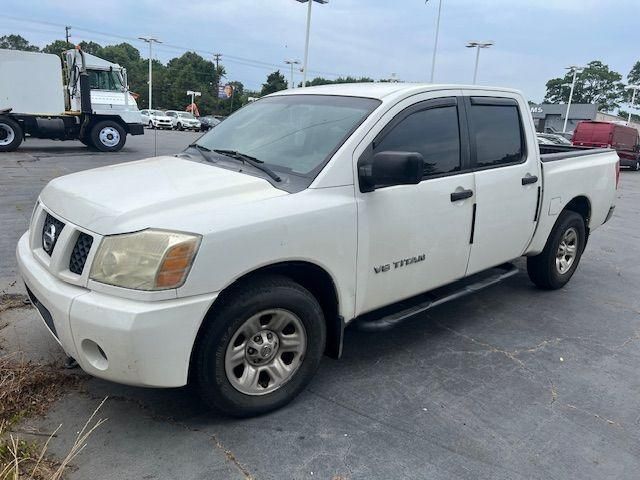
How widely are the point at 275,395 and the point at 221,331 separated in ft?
2.03

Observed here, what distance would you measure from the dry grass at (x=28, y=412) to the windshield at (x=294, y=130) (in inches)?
72.3

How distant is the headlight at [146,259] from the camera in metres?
2.38

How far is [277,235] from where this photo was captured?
2691mm

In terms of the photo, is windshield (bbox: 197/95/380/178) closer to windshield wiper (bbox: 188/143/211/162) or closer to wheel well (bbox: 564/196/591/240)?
windshield wiper (bbox: 188/143/211/162)

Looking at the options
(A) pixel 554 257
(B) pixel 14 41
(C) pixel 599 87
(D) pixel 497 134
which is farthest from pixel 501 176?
(B) pixel 14 41

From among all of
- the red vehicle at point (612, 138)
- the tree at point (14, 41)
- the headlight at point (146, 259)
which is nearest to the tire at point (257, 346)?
the headlight at point (146, 259)

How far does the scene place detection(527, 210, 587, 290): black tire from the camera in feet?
16.3

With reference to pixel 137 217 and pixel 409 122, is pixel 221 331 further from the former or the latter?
pixel 409 122

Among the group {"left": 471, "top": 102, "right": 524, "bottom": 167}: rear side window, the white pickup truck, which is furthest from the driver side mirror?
{"left": 471, "top": 102, "right": 524, "bottom": 167}: rear side window

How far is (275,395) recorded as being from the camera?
295 centimetres

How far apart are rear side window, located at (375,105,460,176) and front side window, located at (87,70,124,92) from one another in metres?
16.9

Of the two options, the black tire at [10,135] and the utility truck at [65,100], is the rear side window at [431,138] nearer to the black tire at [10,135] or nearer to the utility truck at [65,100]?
the utility truck at [65,100]

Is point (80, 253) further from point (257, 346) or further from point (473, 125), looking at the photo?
point (473, 125)

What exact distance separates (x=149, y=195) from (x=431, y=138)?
2001 millimetres
